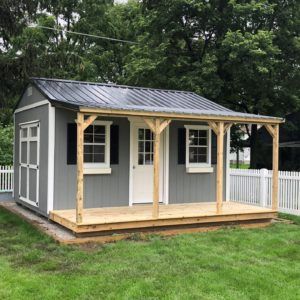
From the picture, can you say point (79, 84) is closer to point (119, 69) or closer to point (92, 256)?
point (92, 256)

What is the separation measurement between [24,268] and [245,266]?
295cm

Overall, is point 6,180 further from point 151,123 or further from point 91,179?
point 151,123

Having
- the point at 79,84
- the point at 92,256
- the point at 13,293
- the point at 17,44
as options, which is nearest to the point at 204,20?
the point at 17,44

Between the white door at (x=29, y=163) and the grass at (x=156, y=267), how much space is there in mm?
1897

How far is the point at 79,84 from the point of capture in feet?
34.2

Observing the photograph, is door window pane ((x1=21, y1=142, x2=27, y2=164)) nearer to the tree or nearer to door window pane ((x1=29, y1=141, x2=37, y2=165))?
door window pane ((x1=29, y1=141, x2=37, y2=165))

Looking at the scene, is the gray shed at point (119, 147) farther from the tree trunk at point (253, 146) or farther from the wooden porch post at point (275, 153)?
the tree trunk at point (253, 146)

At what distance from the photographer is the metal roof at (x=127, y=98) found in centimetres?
865

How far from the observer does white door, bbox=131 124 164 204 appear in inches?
384

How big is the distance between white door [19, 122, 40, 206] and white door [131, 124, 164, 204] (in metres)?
2.10

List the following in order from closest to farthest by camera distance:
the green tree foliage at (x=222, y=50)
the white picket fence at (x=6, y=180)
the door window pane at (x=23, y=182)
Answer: the door window pane at (x=23, y=182) < the white picket fence at (x=6, y=180) < the green tree foliage at (x=222, y=50)

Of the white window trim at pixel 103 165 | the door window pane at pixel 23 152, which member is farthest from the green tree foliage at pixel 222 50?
the white window trim at pixel 103 165

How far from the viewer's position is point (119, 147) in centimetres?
948

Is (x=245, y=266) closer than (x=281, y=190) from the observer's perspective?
Yes
